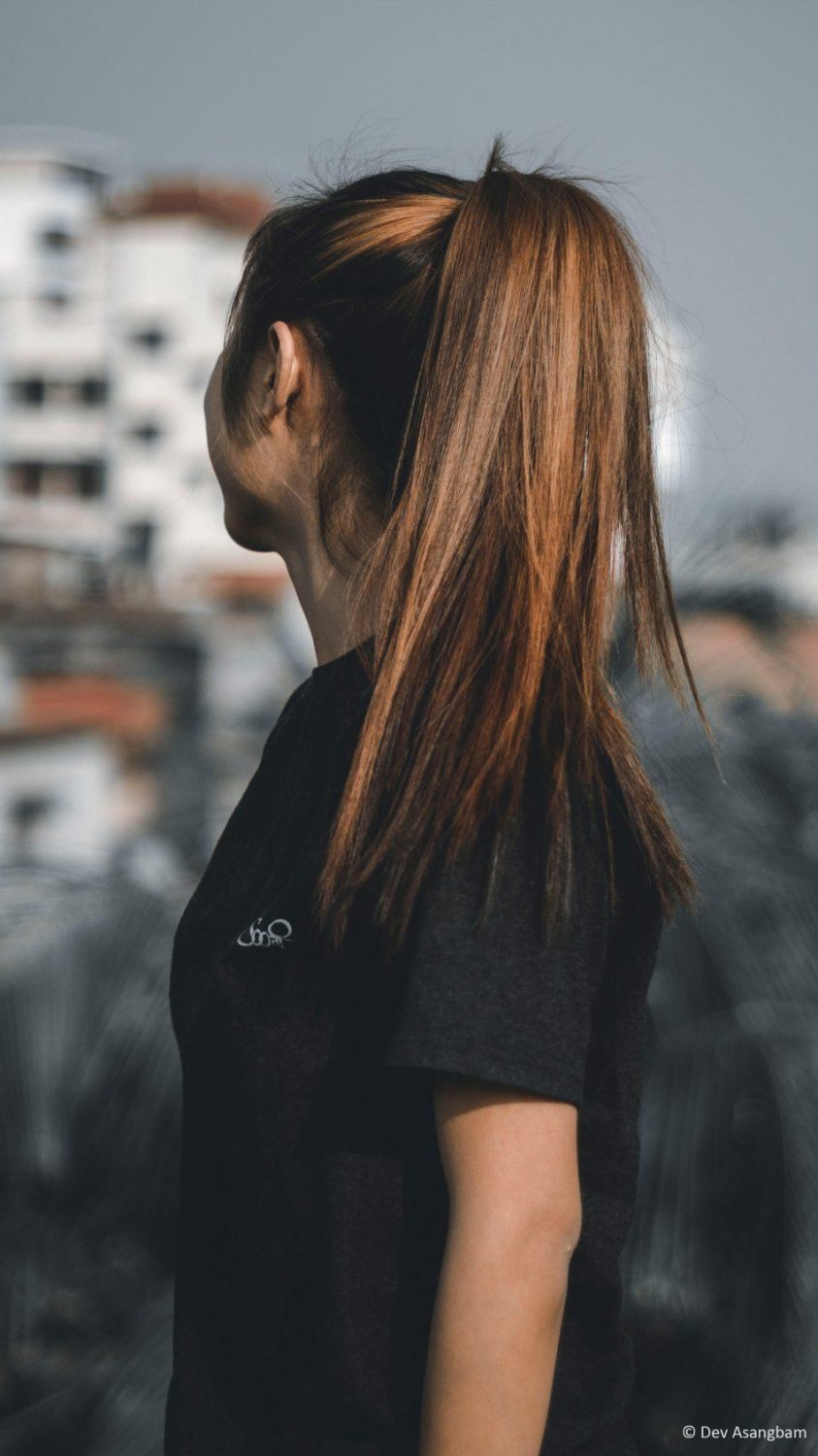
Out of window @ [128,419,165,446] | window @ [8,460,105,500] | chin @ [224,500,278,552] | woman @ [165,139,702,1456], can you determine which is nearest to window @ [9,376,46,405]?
window @ [8,460,105,500]

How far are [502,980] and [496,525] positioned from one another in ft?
0.81

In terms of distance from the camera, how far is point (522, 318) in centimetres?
75

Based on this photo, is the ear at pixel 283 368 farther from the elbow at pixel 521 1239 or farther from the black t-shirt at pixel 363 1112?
the elbow at pixel 521 1239

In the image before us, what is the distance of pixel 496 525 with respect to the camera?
750 mm

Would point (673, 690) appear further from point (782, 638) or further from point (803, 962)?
point (782, 638)

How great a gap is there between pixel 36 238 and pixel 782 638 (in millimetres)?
35150

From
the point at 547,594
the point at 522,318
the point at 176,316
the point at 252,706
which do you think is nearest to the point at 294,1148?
the point at 547,594

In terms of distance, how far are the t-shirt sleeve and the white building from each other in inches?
1243

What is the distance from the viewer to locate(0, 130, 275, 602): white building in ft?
108

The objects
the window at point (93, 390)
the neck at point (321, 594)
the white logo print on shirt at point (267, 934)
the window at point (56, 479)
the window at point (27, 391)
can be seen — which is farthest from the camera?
the window at point (56, 479)

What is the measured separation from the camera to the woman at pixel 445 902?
0.67 meters

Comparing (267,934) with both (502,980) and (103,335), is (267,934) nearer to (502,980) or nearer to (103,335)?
(502,980)

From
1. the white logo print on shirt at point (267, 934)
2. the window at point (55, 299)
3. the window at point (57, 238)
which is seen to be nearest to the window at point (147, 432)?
the window at point (55, 299)

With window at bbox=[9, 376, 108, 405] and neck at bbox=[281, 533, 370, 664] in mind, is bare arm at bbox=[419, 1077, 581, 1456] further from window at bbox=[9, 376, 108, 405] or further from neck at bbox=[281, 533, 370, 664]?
window at bbox=[9, 376, 108, 405]
